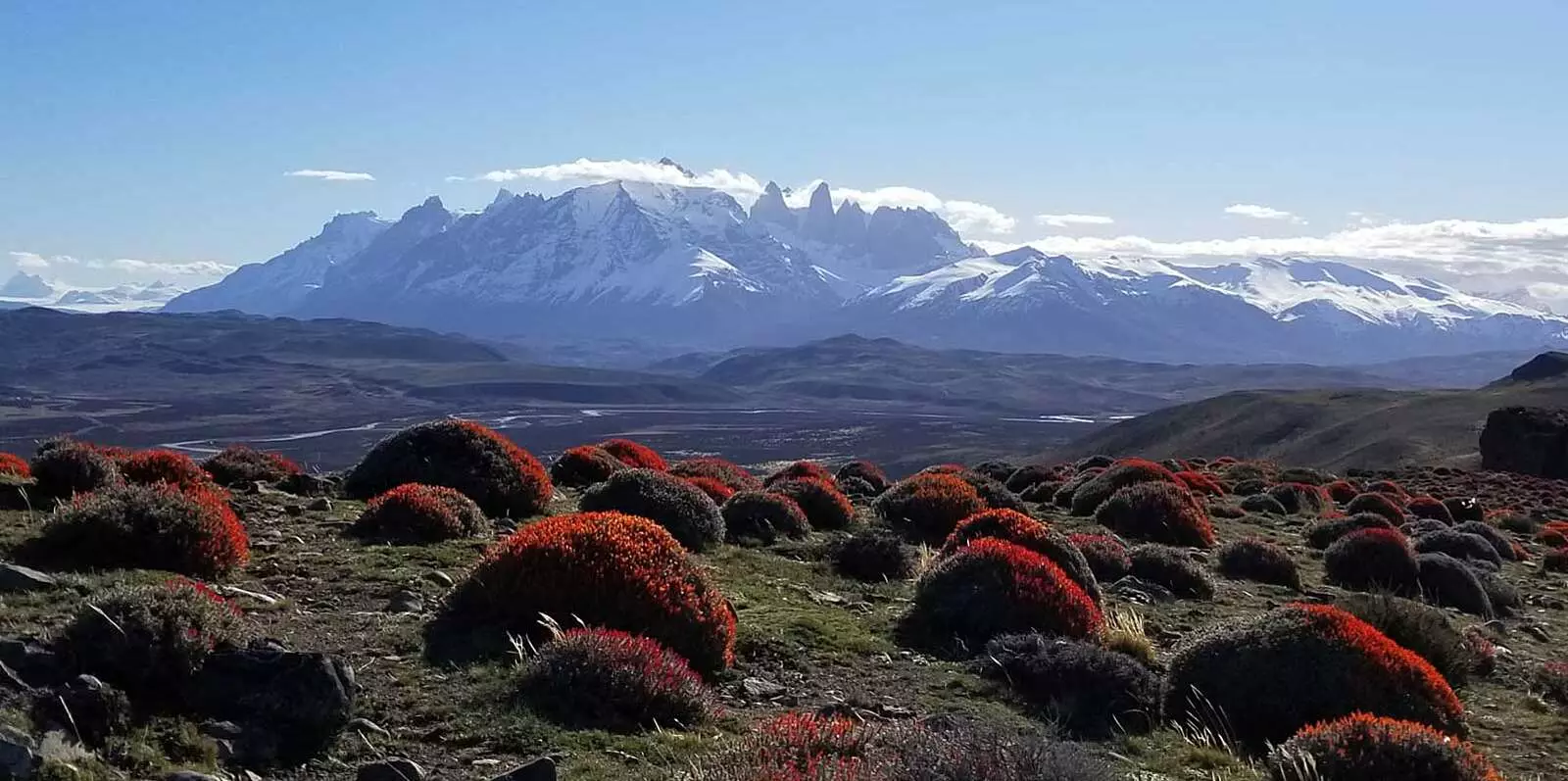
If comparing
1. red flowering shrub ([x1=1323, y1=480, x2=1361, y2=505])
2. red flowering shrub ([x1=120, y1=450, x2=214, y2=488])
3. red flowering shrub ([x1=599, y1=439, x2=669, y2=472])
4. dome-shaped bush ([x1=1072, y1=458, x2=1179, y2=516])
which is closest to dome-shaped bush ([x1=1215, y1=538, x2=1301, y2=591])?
dome-shaped bush ([x1=1072, y1=458, x2=1179, y2=516])

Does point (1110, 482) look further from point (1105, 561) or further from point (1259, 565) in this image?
point (1105, 561)

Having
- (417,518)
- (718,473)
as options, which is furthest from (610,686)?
(718,473)

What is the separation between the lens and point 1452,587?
17656mm

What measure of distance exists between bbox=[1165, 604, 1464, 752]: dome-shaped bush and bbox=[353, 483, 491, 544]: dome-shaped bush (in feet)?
27.6

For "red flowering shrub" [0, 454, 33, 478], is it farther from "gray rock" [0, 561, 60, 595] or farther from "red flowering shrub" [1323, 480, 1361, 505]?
"red flowering shrub" [1323, 480, 1361, 505]

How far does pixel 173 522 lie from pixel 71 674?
3.87 metres

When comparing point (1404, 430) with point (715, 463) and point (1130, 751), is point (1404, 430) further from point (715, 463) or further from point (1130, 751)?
point (1130, 751)

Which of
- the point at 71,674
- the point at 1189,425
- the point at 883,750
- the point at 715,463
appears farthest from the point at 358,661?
the point at 1189,425

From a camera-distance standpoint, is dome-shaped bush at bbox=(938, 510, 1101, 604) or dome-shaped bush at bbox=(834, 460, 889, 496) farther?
dome-shaped bush at bbox=(834, 460, 889, 496)

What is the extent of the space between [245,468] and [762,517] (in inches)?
328

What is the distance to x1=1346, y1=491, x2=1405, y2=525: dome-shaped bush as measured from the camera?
29156 millimetres

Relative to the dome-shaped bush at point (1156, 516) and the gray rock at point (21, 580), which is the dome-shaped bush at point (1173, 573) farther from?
the gray rock at point (21, 580)

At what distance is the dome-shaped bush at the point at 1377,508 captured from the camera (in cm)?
2916

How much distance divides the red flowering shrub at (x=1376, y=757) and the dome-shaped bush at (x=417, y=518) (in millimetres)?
9509
